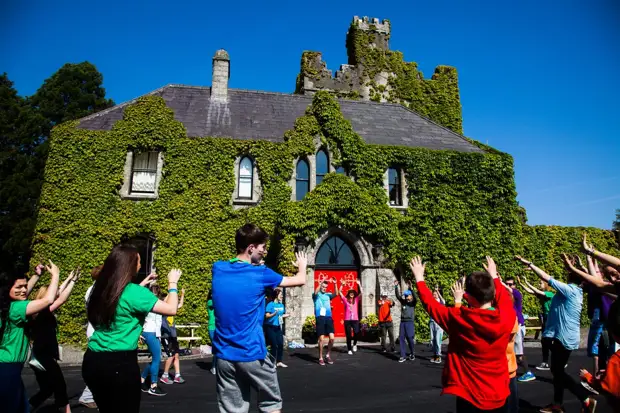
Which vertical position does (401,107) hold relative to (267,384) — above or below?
above

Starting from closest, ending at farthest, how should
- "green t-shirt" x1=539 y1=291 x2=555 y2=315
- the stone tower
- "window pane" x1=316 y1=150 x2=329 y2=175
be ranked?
"green t-shirt" x1=539 y1=291 x2=555 y2=315 → "window pane" x1=316 y1=150 x2=329 y2=175 → the stone tower

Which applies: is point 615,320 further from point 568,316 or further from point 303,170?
point 303,170

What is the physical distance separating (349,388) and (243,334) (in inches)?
215

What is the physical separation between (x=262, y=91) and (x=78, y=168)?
8.99 meters

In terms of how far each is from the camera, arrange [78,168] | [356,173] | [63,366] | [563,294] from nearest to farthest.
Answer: [563,294] < [63,366] < [78,168] < [356,173]

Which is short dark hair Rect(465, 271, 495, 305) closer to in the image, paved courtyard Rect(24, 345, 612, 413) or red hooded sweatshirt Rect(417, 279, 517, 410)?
red hooded sweatshirt Rect(417, 279, 517, 410)

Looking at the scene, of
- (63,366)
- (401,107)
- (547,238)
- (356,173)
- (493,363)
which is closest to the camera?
(493,363)

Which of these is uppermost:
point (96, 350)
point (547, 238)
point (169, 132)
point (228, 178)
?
point (169, 132)

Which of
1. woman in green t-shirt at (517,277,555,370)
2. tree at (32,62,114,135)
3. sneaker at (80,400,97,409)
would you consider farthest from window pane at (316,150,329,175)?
Answer: tree at (32,62,114,135)

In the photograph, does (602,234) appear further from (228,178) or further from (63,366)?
(63,366)

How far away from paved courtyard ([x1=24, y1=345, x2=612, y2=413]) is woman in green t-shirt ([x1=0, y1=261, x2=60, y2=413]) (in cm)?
315

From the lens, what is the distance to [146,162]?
53.8 feet

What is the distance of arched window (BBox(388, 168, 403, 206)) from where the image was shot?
17.4 metres

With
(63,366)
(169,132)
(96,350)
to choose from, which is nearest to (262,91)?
(169,132)
